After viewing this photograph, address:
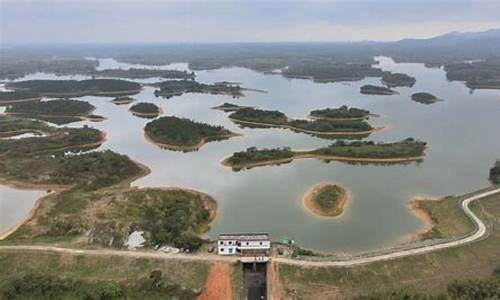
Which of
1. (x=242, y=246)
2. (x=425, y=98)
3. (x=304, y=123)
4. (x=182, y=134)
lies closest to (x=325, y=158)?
(x=304, y=123)

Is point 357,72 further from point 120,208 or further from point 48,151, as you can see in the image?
point 120,208

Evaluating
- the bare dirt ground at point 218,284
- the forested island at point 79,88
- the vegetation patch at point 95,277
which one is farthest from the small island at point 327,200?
the forested island at point 79,88

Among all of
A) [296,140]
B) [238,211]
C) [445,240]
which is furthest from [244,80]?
[445,240]

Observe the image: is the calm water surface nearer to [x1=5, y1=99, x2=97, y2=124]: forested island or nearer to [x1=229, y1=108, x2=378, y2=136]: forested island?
[x1=229, y1=108, x2=378, y2=136]: forested island

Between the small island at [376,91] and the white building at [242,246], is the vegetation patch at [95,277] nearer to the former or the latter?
the white building at [242,246]

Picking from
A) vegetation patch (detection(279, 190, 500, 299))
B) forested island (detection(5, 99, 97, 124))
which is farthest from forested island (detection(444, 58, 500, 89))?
forested island (detection(5, 99, 97, 124))

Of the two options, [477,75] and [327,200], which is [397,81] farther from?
[327,200]
